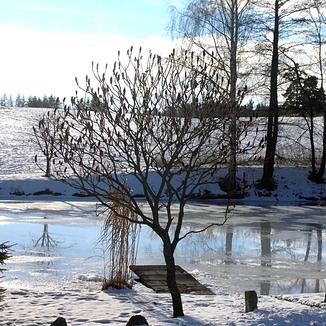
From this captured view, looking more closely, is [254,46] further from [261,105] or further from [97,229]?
[97,229]

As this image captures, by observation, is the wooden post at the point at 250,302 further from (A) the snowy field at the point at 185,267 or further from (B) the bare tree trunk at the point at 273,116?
(B) the bare tree trunk at the point at 273,116

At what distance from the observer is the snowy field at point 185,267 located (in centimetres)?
696

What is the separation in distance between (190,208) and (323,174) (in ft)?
33.8

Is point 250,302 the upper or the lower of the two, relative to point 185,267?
upper

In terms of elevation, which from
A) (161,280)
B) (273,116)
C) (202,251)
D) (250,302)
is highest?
(273,116)

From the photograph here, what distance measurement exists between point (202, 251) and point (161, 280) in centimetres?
299

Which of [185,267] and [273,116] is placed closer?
[185,267]

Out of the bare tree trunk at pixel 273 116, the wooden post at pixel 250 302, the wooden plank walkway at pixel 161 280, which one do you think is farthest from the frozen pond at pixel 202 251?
the bare tree trunk at pixel 273 116

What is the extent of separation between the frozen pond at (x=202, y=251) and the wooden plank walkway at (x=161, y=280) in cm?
35

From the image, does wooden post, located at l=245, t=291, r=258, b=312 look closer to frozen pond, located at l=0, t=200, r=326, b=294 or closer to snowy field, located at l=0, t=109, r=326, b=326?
snowy field, located at l=0, t=109, r=326, b=326

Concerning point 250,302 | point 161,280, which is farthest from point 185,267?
point 250,302

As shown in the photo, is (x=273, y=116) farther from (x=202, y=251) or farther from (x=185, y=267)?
(x=185, y=267)

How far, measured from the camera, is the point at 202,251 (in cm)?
1266

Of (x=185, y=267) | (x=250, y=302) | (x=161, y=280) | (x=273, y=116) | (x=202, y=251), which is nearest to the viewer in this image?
(x=250, y=302)
